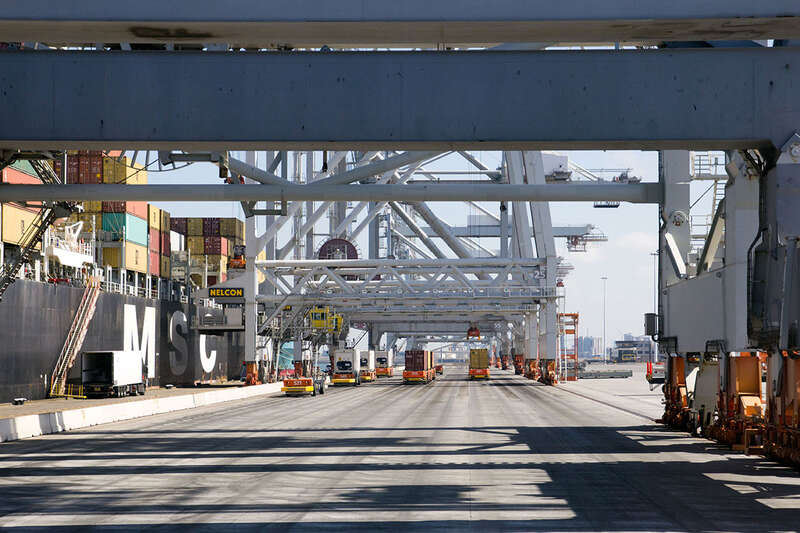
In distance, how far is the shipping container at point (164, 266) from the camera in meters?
79.1

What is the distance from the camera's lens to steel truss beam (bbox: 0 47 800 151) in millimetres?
17016

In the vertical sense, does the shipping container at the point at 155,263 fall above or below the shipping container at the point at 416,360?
above

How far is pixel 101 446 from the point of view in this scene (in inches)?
1004

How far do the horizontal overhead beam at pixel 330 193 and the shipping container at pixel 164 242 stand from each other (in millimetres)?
51667

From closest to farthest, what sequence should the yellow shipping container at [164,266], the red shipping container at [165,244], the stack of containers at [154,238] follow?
the stack of containers at [154,238] < the red shipping container at [165,244] < the yellow shipping container at [164,266]

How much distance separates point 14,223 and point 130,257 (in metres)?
16.8

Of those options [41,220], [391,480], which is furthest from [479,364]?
[391,480]

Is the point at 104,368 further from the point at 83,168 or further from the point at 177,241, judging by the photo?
the point at 177,241

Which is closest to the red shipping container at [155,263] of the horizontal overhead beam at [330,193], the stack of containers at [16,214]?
the stack of containers at [16,214]

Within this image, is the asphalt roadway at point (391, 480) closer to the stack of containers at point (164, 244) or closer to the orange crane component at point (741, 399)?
the orange crane component at point (741, 399)

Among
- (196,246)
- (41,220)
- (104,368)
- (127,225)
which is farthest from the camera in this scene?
(196,246)

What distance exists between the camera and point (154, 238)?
76.3 m

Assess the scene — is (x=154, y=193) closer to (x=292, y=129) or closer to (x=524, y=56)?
(x=292, y=129)

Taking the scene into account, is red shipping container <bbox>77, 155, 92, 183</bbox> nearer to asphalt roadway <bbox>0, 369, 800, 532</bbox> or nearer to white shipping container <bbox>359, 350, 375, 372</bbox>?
asphalt roadway <bbox>0, 369, 800, 532</bbox>
